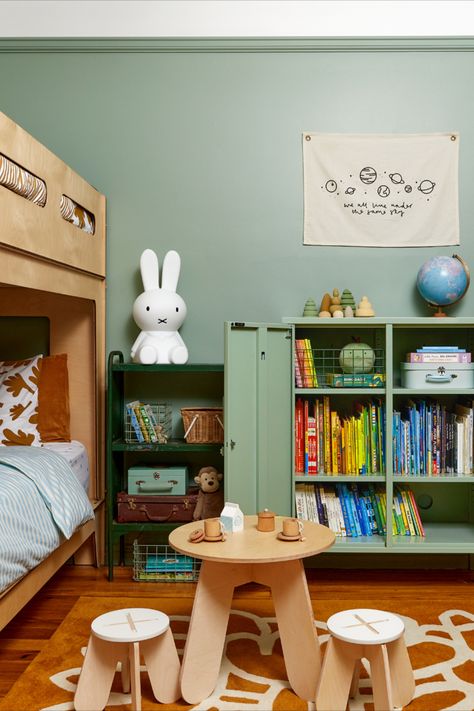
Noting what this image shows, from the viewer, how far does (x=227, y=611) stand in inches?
84.6

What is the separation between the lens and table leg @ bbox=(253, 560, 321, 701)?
209 centimetres

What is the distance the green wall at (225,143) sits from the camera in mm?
3412

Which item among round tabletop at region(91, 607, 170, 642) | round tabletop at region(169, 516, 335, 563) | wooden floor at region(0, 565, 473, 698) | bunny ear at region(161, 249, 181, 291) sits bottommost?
wooden floor at region(0, 565, 473, 698)

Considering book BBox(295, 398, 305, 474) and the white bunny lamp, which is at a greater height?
the white bunny lamp

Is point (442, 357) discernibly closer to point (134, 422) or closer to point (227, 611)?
point (134, 422)

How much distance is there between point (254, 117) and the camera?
3.43 meters

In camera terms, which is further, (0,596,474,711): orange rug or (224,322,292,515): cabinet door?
(224,322,292,515): cabinet door

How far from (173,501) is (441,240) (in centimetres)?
179

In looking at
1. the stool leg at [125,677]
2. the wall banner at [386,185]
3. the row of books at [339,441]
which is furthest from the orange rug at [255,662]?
the wall banner at [386,185]

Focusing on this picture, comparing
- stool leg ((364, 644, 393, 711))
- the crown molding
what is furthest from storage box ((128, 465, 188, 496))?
the crown molding

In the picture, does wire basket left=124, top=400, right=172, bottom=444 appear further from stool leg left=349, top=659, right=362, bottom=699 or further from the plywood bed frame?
stool leg left=349, top=659, right=362, bottom=699

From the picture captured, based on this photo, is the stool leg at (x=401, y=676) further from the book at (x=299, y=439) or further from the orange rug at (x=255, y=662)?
the book at (x=299, y=439)

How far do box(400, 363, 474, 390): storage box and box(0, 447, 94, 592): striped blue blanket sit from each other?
157 centimetres

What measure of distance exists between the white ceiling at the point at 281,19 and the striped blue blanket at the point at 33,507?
210 centimetres
